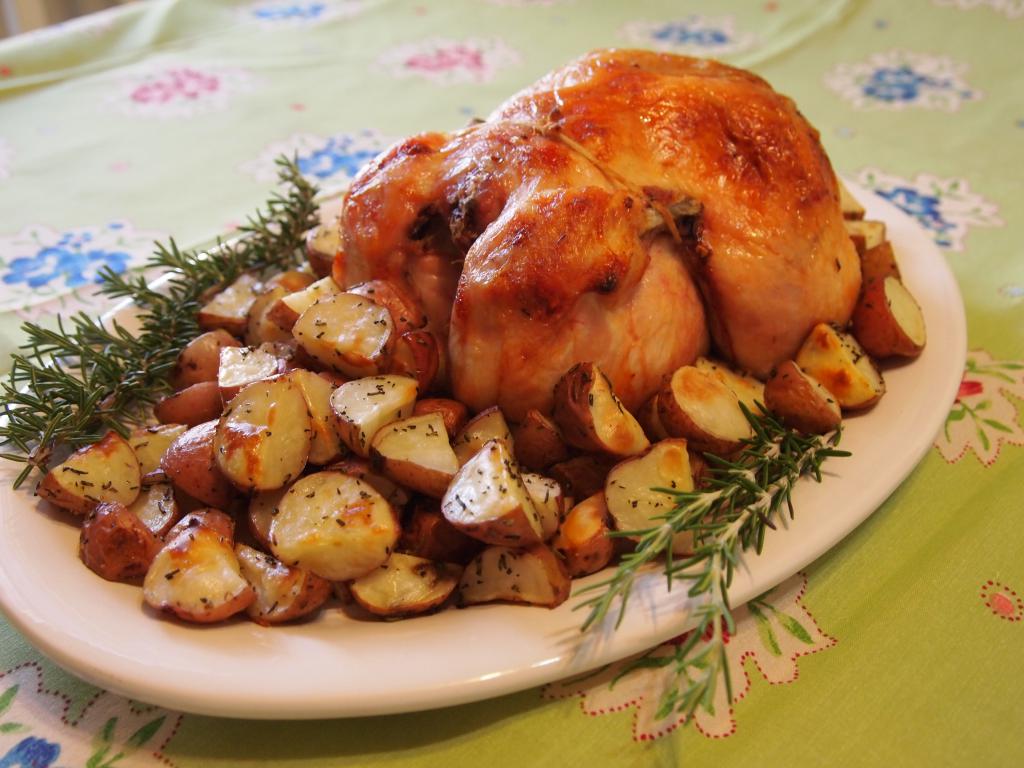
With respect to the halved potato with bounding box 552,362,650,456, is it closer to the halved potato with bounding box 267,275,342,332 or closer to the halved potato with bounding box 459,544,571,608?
the halved potato with bounding box 459,544,571,608

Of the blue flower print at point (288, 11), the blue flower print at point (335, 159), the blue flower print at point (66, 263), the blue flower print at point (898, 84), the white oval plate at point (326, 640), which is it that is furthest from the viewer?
the blue flower print at point (288, 11)

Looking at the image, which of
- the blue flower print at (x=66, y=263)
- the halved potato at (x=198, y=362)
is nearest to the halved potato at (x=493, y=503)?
the halved potato at (x=198, y=362)

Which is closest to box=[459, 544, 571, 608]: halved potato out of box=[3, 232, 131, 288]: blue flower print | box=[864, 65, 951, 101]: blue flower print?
box=[3, 232, 131, 288]: blue flower print

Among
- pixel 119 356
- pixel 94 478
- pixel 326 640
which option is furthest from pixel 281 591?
pixel 119 356

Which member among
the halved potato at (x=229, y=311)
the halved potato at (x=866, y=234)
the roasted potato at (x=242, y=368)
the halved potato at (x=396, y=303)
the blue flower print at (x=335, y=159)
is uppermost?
the halved potato at (x=396, y=303)

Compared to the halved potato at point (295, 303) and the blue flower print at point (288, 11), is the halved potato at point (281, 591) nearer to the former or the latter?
the halved potato at point (295, 303)

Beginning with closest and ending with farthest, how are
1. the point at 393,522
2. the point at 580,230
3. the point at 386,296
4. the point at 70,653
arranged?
the point at 70,653 → the point at 393,522 → the point at 580,230 → the point at 386,296

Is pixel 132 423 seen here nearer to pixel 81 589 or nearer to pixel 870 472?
pixel 81 589

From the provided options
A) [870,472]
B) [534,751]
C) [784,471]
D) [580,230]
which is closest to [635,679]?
[534,751]
